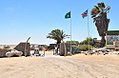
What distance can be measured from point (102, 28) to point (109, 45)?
62.7 ft

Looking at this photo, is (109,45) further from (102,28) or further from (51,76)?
(51,76)

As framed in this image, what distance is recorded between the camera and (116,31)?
5034 cm

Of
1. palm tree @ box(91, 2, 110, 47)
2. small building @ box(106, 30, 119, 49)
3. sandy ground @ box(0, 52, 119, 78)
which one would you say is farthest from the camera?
palm tree @ box(91, 2, 110, 47)

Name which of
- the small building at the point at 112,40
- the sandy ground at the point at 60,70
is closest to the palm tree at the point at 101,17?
the small building at the point at 112,40

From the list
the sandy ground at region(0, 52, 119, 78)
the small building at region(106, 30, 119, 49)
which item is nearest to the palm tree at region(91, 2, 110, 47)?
the small building at region(106, 30, 119, 49)

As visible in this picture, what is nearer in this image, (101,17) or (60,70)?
(60,70)

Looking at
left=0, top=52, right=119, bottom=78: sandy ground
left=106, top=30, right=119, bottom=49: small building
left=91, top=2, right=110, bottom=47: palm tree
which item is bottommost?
left=0, top=52, right=119, bottom=78: sandy ground

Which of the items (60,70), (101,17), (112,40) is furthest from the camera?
(101,17)

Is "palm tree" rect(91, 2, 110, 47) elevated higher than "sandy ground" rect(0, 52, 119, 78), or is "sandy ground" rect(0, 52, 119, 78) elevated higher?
"palm tree" rect(91, 2, 110, 47)

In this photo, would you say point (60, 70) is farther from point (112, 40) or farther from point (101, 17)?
point (101, 17)

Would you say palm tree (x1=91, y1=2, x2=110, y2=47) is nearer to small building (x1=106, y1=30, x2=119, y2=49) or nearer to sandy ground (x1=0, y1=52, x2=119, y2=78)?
small building (x1=106, y1=30, x2=119, y2=49)

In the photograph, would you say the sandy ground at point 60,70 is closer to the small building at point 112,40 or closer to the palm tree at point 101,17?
the small building at point 112,40

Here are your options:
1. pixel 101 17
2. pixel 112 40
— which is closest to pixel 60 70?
pixel 112 40

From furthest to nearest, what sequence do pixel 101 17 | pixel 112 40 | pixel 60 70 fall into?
pixel 101 17
pixel 112 40
pixel 60 70
